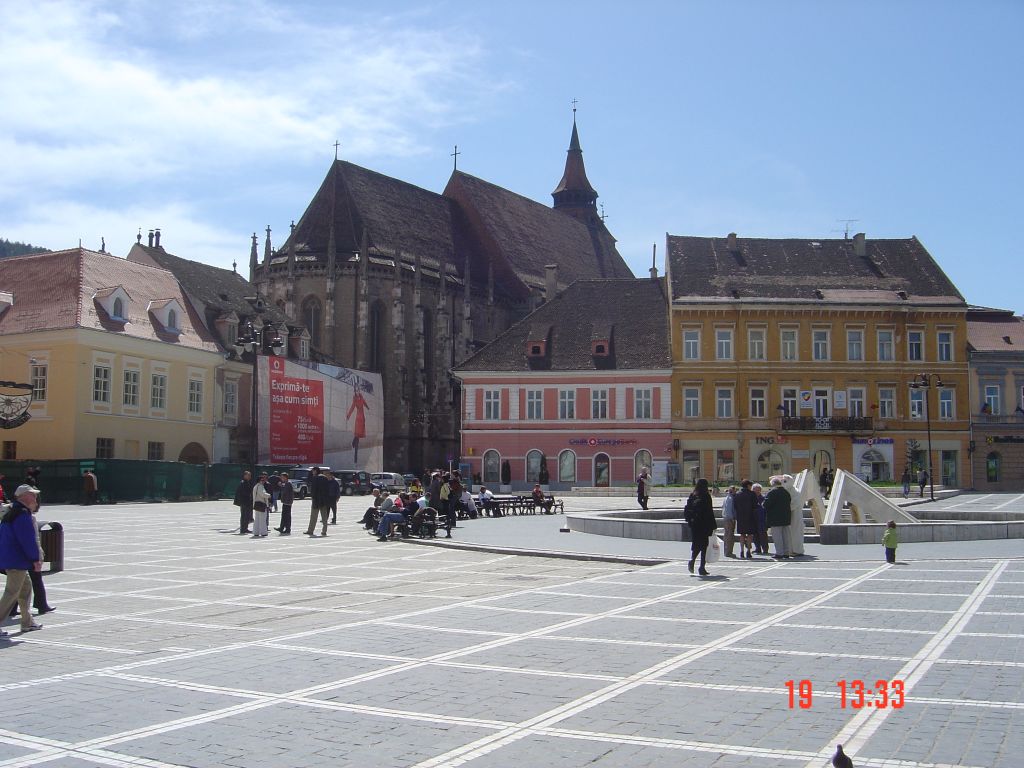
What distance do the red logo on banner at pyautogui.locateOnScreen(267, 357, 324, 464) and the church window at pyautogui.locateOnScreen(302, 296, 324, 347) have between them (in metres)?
13.5

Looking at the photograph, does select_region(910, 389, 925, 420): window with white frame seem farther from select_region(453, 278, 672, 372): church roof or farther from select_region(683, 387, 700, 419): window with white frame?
select_region(453, 278, 672, 372): church roof

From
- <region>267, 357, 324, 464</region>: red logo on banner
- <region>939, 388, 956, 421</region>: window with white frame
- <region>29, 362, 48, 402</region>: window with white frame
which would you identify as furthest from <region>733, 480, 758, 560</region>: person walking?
<region>939, 388, 956, 421</region>: window with white frame

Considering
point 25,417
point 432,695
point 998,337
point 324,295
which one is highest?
point 324,295

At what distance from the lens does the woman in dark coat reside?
58.5 ft

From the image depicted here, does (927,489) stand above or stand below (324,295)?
below

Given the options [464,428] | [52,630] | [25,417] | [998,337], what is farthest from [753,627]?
[998,337]

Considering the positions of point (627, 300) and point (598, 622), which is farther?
point (627, 300)

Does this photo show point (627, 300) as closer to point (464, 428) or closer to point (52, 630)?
point (464, 428)

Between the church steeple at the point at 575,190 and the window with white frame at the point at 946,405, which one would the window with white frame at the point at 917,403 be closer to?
the window with white frame at the point at 946,405

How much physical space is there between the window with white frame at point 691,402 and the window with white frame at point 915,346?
1151 cm

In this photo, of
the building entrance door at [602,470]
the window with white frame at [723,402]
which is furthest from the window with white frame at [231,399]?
the window with white frame at [723,402]

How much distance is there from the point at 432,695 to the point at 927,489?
47.8m

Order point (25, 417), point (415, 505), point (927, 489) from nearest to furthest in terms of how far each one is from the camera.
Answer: point (415, 505) < point (25, 417) < point (927, 489)

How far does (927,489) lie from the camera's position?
52.0 metres
